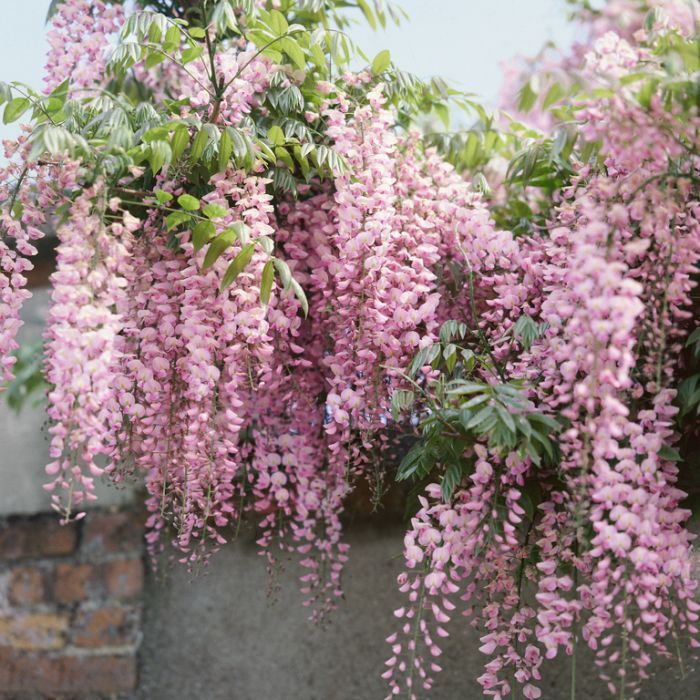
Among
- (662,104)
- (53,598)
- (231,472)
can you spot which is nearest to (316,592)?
(231,472)

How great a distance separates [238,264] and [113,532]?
95cm

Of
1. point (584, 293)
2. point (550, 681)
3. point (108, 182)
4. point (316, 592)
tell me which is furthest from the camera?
point (316, 592)

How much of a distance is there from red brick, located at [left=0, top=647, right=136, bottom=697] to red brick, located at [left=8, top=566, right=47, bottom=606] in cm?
13

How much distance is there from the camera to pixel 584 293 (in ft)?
3.67

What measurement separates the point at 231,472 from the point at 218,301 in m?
0.33

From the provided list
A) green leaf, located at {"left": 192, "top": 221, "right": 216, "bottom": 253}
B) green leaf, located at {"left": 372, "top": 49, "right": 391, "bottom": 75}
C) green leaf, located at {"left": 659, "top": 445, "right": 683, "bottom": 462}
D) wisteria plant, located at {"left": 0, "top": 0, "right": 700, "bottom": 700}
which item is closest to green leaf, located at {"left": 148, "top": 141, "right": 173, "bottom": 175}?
wisteria plant, located at {"left": 0, "top": 0, "right": 700, "bottom": 700}

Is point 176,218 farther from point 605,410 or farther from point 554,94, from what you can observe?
point 605,410

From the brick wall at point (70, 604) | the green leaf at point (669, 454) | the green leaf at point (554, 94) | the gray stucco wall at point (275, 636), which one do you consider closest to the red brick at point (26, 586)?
the brick wall at point (70, 604)

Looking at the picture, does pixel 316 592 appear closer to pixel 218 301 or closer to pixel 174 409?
pixel 174 409

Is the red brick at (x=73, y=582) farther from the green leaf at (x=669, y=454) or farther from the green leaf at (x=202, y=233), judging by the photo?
the green leaf at (x=669, y=454)

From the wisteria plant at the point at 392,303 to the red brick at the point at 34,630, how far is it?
437 mm

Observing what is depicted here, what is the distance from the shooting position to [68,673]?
1.97m

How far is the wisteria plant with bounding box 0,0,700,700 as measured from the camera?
4.07 ft

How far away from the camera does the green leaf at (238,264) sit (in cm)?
139
